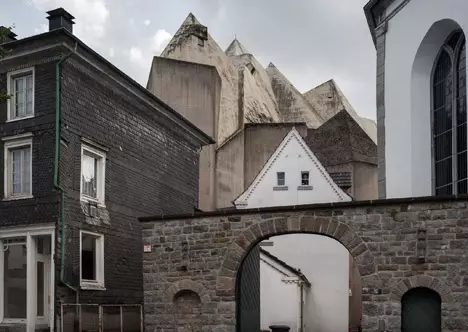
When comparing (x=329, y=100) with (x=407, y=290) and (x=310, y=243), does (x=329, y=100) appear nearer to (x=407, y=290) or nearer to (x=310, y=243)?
(x=310, y=243)

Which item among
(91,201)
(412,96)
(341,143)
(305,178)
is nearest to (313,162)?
(305,178)

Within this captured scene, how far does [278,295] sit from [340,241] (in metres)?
16.6

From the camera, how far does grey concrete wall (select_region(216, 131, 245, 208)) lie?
43438 millimetres

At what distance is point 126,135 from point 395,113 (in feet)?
28.9

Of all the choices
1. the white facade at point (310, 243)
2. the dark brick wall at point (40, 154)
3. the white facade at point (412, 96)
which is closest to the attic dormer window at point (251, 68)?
the white facade at point (310, 243)

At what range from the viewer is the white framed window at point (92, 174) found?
20422 mm

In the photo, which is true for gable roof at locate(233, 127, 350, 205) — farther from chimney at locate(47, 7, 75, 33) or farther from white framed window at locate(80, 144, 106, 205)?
chimney at locate(47, 7, 75, 33)

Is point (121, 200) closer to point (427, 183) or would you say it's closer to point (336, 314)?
point (427, 183)

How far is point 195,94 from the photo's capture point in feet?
133

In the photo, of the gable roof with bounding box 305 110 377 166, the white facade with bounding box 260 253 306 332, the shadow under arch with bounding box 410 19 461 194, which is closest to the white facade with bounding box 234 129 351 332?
the white facade with bounding box 260 253 306 332

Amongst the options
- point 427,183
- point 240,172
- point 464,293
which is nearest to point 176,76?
point 240,172

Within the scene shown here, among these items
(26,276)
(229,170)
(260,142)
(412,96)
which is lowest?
(26,276)

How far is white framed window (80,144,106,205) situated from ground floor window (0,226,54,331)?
180cm

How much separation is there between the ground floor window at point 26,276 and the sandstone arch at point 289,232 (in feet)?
18.8
